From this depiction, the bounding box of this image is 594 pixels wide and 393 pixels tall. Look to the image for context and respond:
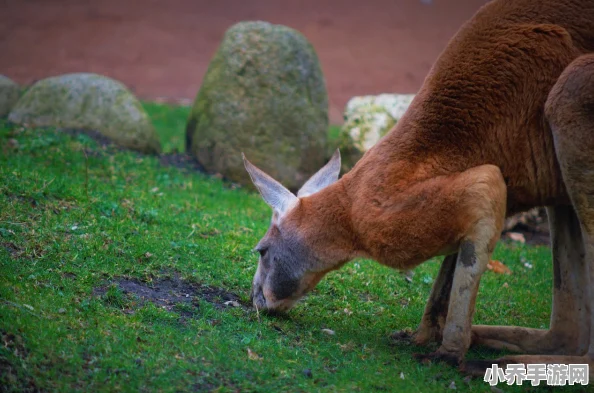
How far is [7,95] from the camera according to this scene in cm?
1184

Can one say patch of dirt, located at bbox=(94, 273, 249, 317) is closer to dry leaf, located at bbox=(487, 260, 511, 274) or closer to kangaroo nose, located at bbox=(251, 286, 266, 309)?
kangaroo nose, located at bbox=(251, 286, 266, 309)

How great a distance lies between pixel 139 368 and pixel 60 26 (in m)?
14.4

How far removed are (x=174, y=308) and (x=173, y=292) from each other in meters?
0.35

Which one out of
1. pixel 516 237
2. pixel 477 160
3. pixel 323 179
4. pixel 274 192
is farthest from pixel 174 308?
pixel 516 237

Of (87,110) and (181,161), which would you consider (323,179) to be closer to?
(181,161)

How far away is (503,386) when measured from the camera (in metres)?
5.20

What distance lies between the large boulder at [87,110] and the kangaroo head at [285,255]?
213 inches

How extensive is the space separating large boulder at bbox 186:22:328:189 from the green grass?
4.71 feet

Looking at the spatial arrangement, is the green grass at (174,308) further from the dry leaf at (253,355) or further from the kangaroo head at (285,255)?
the kangaroo head at (285,255)

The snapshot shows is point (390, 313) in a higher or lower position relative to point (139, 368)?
lower

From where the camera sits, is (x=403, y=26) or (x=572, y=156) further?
(x=403, y=26)

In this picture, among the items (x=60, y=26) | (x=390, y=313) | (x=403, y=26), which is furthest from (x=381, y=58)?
(x=390, y=313)

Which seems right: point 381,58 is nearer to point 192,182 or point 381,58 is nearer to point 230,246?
point 192,182

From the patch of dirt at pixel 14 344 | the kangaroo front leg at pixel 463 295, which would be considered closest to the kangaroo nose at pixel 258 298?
the kangaroo front leg at pixel 463 295
